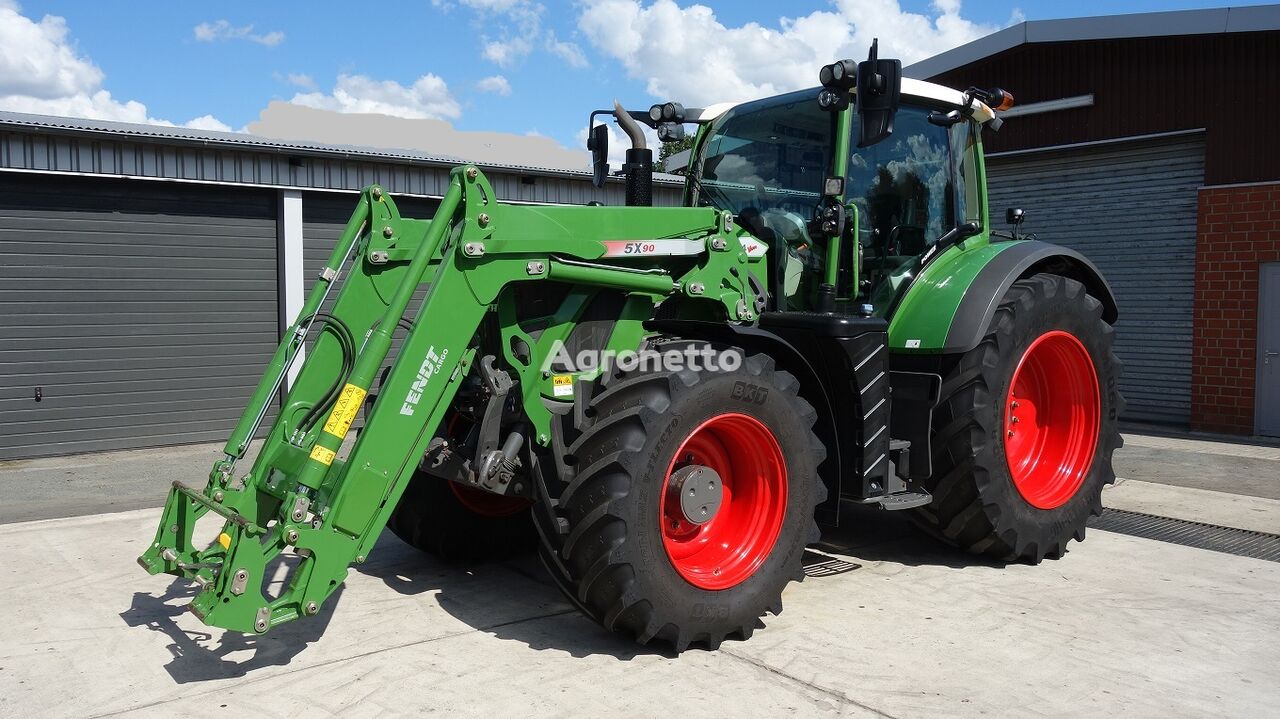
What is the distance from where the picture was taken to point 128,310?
10.7m

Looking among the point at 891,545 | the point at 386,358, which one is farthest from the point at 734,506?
the point at 891,545

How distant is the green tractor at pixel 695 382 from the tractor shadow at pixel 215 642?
0.28 m

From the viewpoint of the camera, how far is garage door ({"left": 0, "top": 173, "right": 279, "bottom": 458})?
33.0 feet

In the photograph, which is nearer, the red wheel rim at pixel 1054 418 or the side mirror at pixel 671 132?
the red wheel rim at pixel 1054 418

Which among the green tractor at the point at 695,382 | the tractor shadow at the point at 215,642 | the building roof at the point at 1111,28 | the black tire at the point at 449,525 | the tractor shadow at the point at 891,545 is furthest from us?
the building roof at the point at 1111,28

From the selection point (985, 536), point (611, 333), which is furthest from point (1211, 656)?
point (611, 333)

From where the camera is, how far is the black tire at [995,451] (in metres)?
5.43

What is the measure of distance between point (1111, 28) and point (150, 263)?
11.0 m

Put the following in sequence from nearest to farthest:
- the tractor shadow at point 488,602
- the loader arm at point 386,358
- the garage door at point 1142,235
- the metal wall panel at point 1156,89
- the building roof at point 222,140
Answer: the loader arm at point 386,358 < the tractor shadow at point 488,602 < the building roof at point 222,140 < the metal wall panel at point 1156,89 < the garage door at point 1142,235

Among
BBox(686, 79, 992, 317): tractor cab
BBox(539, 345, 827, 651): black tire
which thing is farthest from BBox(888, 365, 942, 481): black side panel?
BBox(539, 345, 827, 651): black tire

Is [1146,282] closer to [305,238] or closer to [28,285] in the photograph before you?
[305,238]

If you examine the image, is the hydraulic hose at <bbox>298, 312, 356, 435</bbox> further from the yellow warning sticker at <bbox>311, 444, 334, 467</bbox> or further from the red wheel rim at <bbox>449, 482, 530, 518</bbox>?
the red wheel rim at <bbox>449, 482, 530, 518</bbox>

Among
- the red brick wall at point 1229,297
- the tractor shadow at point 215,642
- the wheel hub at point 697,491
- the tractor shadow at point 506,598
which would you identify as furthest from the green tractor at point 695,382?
the red brick wall at point 1229,297

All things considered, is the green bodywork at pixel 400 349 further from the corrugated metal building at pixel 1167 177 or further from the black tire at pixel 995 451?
the corrugated metal building at pixel 1167 177
